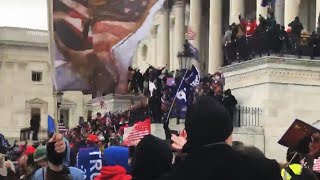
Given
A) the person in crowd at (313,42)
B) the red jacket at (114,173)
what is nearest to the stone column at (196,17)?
the person in crowd at (313,42)

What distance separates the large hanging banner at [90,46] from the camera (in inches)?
420

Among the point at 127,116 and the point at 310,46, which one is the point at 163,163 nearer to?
the point at 310,46

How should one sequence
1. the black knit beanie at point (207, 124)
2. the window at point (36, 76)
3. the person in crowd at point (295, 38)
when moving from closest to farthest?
the black knit beanie at point (207, 124)
the person in crowd at point (295, 38)
the window at point (36, 76)

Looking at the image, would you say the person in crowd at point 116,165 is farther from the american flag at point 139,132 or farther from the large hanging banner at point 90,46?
the american flag at point 139,132

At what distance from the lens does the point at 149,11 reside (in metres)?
11.4

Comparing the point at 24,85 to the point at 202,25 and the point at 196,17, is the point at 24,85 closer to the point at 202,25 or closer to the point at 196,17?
the point at 202,25

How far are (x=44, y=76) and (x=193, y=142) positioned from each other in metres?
73.7

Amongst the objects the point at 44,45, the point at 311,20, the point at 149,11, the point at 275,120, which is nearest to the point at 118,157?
the point at 149,11

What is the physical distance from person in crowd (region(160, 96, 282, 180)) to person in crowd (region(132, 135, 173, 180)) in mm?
1067

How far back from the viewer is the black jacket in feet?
14.2

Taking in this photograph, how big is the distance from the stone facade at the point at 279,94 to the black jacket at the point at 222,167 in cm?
1775

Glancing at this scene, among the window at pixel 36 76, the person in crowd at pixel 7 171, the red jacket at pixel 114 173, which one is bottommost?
the person in crowd at pixel 7 171

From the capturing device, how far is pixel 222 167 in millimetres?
4336

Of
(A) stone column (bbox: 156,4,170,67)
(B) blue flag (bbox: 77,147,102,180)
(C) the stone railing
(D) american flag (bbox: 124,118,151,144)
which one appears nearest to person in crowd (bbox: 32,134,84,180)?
(B) blue flag (bbox: 77,147,102,180)
